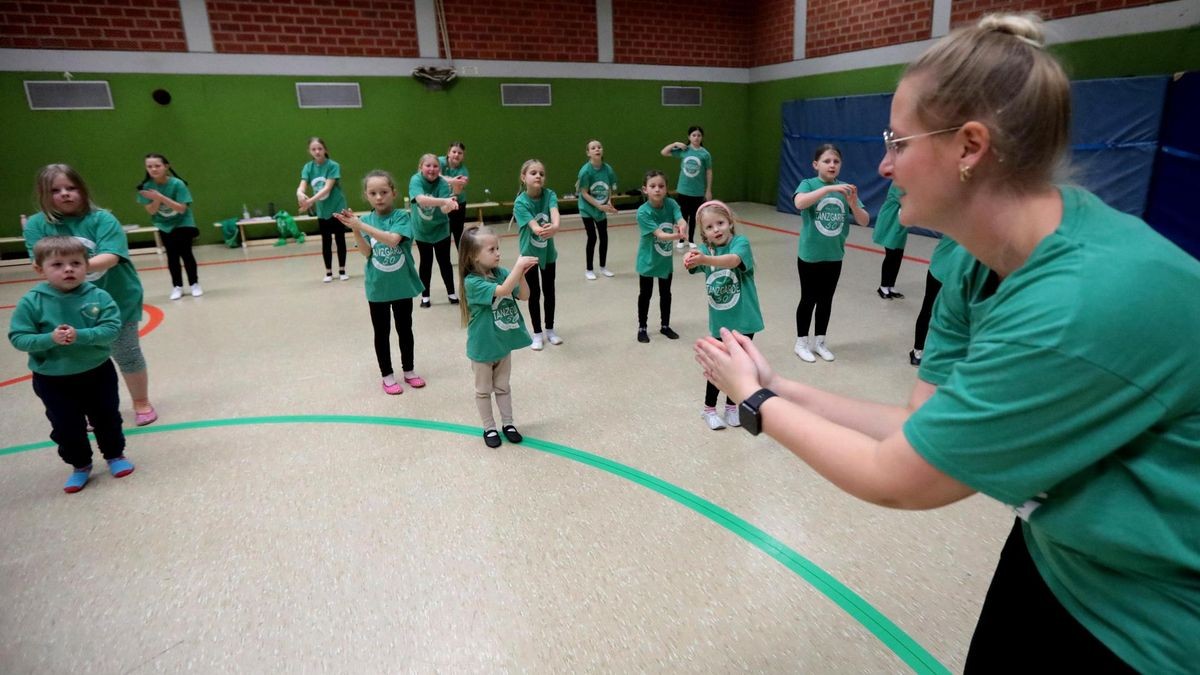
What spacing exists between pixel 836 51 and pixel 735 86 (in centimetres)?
262

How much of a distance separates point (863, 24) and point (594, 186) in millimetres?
6496

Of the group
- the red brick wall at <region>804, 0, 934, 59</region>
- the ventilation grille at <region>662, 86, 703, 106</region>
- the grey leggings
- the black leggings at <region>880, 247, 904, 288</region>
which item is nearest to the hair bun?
the grey leggings

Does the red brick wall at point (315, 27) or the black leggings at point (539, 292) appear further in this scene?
the red brick wall at point (315, 27)

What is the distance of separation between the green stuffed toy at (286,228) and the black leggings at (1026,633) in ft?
34.4

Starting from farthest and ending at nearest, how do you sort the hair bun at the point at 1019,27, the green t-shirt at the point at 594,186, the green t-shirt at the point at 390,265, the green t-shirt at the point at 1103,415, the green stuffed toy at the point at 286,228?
the green stuffed toy at the point at 286,228 → the green t-shirt at the point at 594,186 → the green t-shirt at the point at 390,265 → the hair bun at the point at 1019,27 → the green t-shirt at the point at 1103,415

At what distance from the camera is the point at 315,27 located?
32.0 ft

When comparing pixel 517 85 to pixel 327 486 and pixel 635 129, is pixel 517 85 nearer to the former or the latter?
pixel 635 129

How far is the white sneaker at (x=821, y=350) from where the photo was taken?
4423 mm

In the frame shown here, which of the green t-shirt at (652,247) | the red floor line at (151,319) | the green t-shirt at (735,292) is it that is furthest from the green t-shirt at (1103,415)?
the red floor line at (151,319)

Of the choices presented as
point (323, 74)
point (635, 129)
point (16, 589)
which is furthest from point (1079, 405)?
point (635, 129)

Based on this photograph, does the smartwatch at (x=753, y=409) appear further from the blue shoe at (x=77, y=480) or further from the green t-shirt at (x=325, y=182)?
the green t-shirt at (x=325, y=182)

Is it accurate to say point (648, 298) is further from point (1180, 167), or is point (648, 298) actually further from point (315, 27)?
point (315, 27)

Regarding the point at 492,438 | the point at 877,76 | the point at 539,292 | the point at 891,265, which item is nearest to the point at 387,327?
the point at 492,438

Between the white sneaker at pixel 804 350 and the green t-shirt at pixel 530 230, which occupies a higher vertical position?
the green t-shirt at pixel 530 230
